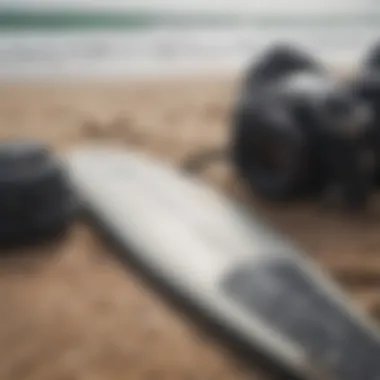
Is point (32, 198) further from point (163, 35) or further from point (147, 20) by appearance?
point (147, 20)

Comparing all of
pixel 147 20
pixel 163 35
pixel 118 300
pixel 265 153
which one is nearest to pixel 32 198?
pixel 118 300

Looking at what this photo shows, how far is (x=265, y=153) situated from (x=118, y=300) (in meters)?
0.26

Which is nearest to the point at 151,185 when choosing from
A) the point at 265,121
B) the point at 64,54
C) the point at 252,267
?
the point at 265,121

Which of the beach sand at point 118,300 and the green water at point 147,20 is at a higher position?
the beach sand at point 118,300

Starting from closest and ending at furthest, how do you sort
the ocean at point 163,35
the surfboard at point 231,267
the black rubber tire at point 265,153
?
the surfboard at point 231,267
the black rubber tire at point 265,153
the ocean at point 163,35

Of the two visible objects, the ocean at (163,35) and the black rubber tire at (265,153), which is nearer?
the black rubber tire at (265,153)

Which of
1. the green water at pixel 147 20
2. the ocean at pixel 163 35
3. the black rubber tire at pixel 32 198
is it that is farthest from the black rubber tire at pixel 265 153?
the green water at pixel 147 20

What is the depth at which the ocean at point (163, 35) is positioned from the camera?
79.0 inches

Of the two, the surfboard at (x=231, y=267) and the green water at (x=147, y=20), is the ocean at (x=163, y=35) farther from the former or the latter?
the surfboard at (x=231, y=267)

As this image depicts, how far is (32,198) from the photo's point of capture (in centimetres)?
73

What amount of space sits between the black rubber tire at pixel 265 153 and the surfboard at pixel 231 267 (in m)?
0.05

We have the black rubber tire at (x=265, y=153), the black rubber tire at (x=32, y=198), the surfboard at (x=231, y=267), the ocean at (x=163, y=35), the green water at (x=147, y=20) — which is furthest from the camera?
the green water at (x=147, y=20)

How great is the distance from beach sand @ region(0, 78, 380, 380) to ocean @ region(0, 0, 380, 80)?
922 millimetres

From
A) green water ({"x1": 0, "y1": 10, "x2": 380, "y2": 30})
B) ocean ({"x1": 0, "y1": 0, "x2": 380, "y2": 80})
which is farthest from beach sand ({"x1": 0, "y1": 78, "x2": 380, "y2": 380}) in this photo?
green water ({"x1": 0, "y1": 10, "x2": 380, "y2": 30})
